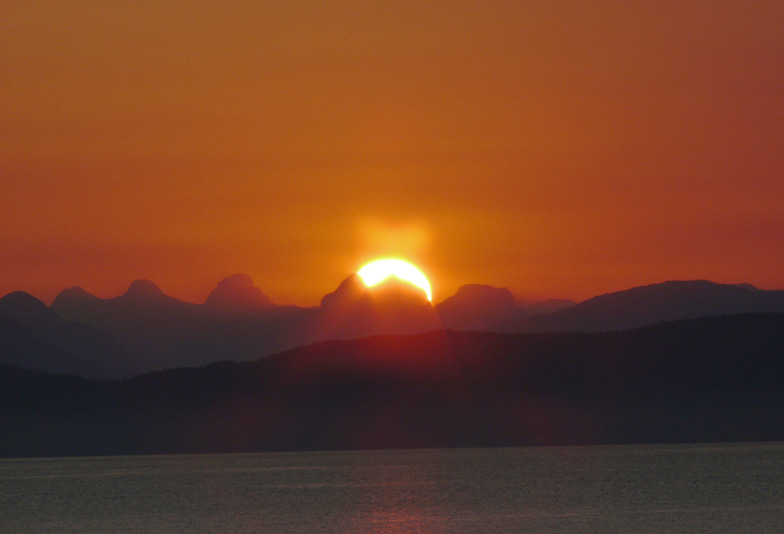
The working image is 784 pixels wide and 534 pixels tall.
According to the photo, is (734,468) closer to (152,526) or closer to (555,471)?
(555,471)

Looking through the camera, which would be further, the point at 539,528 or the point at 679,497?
the point at 679,497

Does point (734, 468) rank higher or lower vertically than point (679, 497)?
higher

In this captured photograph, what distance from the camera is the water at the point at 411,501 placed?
96.1 m

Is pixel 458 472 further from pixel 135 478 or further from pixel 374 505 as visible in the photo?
pixel 374 505

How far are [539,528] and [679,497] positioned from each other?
128ft

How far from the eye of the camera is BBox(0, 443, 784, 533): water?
315ft

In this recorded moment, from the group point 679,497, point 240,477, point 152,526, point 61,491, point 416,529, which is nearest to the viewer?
point 416,529

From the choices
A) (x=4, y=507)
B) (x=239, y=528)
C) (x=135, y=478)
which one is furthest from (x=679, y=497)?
(x=135, y=478)

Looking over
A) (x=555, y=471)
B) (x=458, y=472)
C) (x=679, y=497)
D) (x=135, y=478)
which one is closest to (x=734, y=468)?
(x=555, y=471)

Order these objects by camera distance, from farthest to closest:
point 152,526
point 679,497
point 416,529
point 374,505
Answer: point 679,497
point 374,505
point 152,526
point 416,529

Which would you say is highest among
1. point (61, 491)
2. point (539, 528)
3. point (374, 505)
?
point (61, 491)

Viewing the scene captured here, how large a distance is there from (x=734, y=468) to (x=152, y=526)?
109 meters

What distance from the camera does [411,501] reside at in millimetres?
123562

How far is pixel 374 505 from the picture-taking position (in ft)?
391
